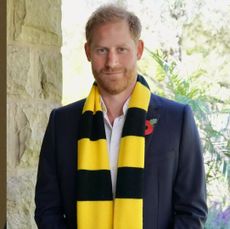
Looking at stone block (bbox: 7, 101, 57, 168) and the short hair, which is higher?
the short hair

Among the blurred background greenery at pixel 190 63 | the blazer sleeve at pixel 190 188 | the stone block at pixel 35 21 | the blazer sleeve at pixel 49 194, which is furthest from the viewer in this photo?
the blurred background greenery at pixel 190 63

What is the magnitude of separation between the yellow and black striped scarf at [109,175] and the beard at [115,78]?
81 millimetres

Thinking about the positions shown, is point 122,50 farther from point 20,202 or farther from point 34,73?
point 20,202

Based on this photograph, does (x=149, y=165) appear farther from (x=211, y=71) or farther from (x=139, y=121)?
(x=211, y=71)

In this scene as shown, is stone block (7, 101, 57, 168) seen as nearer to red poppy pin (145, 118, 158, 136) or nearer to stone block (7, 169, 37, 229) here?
stone block (7, 169, 37, 229)

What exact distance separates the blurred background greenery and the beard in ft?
3.36

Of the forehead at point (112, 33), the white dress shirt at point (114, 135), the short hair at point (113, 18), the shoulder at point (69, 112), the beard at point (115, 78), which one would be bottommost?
the white dress shirt at point (114, 135)

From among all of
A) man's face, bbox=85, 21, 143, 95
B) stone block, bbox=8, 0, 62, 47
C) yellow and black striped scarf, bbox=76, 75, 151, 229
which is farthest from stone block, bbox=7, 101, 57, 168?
man's face, bbox=85, 21, 143, 95

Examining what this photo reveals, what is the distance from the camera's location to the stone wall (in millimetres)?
1897

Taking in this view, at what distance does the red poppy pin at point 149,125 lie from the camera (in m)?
1.52

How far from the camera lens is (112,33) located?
1485mm

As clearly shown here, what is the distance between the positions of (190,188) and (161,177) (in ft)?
0.30

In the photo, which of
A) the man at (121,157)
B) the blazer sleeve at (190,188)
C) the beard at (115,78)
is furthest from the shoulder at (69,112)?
the blazer sleeve at (190,188)

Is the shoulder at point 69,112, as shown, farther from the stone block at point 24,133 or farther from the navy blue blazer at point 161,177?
the stone block at point 24,133
